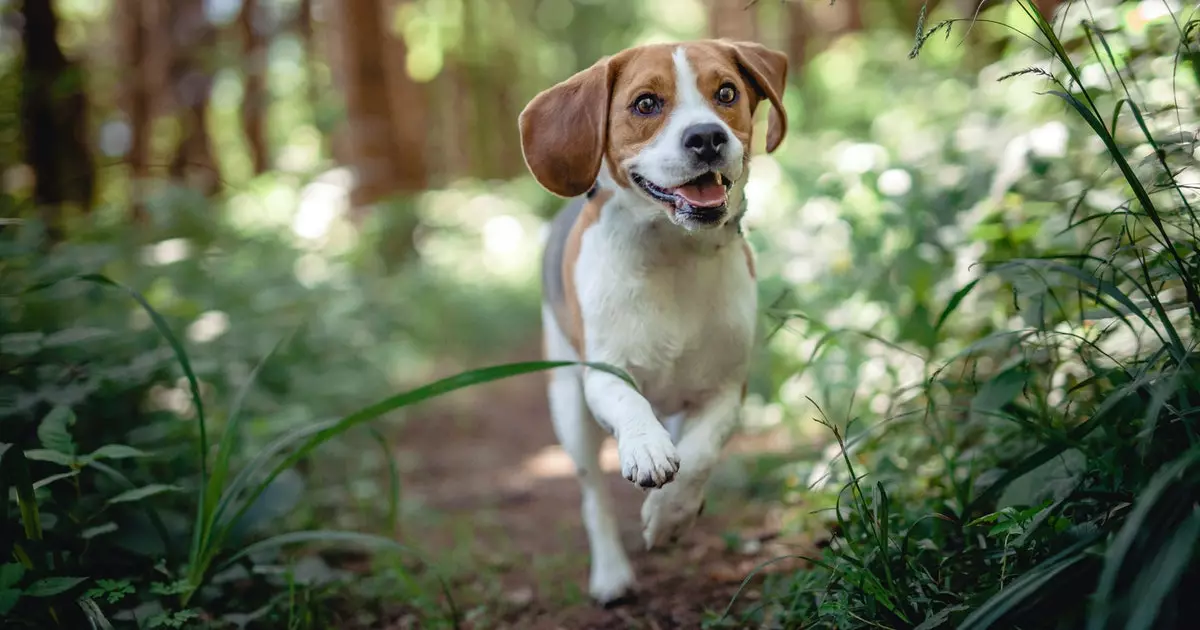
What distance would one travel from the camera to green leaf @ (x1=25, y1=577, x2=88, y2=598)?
2295 mm

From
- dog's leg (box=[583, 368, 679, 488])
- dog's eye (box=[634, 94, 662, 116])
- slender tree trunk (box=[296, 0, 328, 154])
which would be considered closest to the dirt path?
dog's leg (box=[583, 368, 679, 488])

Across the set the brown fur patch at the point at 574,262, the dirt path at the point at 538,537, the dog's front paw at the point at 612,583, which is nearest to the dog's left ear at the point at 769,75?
the brown fur patch at the point at 574,262

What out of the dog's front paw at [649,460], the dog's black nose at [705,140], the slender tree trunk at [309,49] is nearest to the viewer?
the dog's front paw at [649,460]

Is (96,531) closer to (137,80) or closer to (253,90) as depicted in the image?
(137,80)

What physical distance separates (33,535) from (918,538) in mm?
2447

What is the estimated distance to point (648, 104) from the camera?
262cm

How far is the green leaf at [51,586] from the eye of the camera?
2.29 metres

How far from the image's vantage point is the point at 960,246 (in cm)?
382

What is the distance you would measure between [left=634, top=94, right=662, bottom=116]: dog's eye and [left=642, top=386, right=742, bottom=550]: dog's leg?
0.95m

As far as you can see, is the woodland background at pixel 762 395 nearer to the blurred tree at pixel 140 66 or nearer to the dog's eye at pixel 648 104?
the dog's eye at pixel 648 104

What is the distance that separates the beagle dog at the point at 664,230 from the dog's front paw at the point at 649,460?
0.01 metres

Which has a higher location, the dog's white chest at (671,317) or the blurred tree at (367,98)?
Answer: the blurred tree at (367,98)

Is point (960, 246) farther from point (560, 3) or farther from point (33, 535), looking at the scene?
point (560, 3)

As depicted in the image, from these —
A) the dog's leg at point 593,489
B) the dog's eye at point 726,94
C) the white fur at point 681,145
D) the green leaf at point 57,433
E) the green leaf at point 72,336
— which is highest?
the dog's eye at point 726,94
